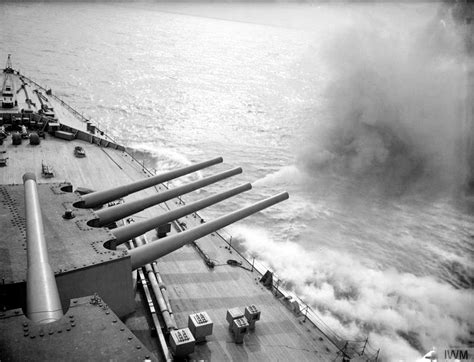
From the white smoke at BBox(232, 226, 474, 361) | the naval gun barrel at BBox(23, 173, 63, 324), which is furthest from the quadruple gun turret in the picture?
the white smoke at BBox(232, 226, 474, 361)

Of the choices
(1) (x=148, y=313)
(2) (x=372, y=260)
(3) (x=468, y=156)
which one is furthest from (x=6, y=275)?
(3) (x=468, y=156)

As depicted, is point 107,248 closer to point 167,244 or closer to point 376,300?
point 167,244

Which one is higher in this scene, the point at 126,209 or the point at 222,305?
the point at 126,209

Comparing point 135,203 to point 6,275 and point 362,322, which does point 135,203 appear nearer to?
point 6,275

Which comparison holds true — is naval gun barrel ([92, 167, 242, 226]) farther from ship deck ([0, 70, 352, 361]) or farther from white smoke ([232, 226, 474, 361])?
white smoke ([232, 226, 474, 361])

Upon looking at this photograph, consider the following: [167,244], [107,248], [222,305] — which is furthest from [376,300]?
[107,248]

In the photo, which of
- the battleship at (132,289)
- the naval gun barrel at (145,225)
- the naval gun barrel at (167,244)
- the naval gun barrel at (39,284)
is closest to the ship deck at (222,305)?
the battleship at (132,289)

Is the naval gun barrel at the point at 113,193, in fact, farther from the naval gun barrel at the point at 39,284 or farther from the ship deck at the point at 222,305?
the naval gun barrel at the point at 39,284
